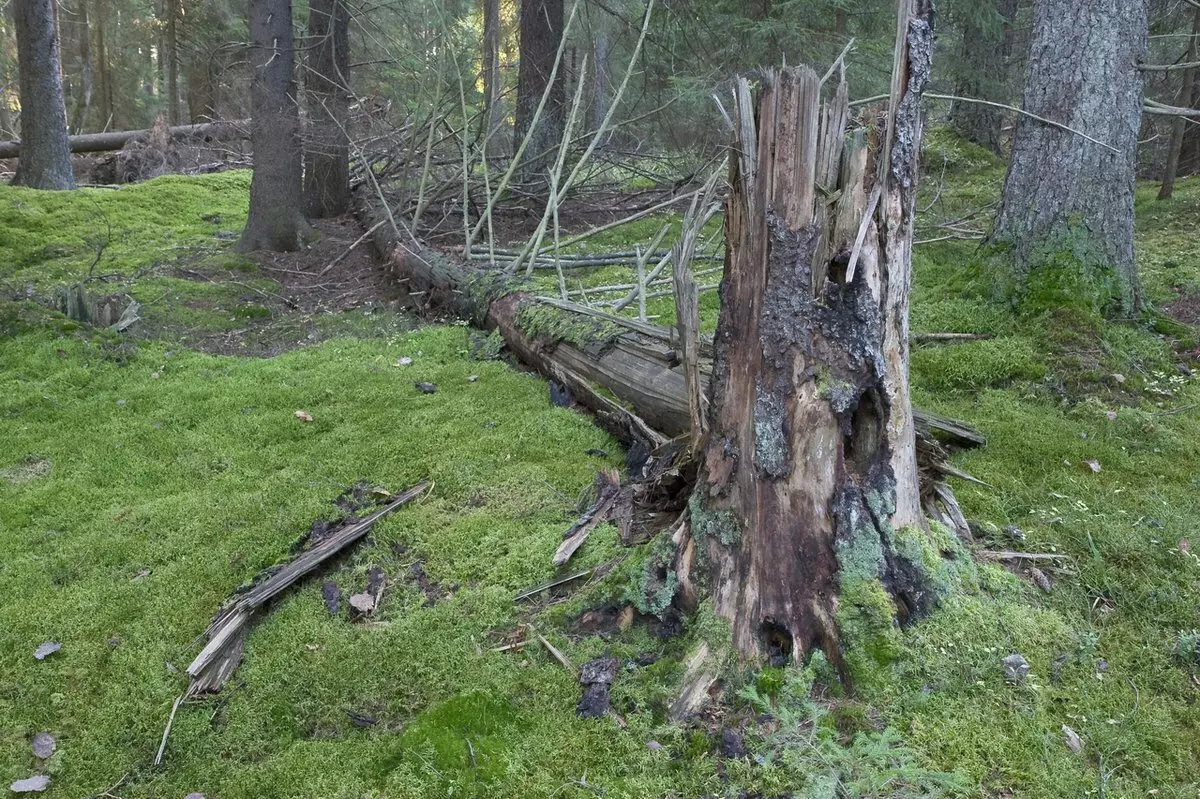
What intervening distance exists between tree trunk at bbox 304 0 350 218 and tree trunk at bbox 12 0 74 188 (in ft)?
13.6

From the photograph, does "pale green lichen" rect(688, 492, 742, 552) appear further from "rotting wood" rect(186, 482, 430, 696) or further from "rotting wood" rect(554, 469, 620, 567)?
"rotting wood" rect(186, 482, 430, 696)

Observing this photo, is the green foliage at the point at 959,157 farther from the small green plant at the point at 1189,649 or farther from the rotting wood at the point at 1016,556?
the small green plant at the point at 1189,649

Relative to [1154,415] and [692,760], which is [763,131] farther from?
[1154,415]

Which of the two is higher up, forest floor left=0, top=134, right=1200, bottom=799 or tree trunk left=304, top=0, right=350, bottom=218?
tree trunk left=304, top=0, right=350, bottom=218

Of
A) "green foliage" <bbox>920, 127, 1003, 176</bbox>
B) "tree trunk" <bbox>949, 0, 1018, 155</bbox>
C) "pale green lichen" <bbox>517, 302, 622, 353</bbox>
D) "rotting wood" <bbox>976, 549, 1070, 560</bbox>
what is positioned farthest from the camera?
"green foliage" <bbox>920, 127, 1003, 176</bbox>

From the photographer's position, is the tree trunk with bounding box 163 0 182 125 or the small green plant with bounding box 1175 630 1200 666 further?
the tree trunk with bounding box 163 0 182 125

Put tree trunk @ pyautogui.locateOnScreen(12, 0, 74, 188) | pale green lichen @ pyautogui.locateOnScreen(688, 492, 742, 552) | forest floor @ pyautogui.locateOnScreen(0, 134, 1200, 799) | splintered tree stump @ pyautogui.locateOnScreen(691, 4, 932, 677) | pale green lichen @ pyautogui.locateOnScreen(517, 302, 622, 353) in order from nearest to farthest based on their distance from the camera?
forest floor @ pyautogui.locateOnScreen(0, 134, 1200, 799)
splintered tree stump @ pyautogui.locateOnScreen(691, 4, 932, 677)
pale green lichen @ pyautogui.locateOnScreen(688, 492, 742, 552)
pale green lichen @ pyautogui.locateOnScreen(517, 302, 622, 353)
tree trunk @ pyautogui.locateOnScreen(12, 0, 74, 188)

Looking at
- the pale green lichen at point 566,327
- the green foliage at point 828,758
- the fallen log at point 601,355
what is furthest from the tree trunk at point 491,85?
the green foliage at point 828,758

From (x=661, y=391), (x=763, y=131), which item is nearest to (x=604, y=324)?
(x=661, y=391)

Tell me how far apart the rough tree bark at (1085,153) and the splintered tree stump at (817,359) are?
11.2 ft

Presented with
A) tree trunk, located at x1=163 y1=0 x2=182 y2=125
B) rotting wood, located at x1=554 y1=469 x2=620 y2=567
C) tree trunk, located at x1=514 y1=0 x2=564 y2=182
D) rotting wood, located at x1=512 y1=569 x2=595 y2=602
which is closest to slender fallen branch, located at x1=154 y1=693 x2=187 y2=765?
rotting wood, located at x1=512 y1=569 x2=595 y2=602

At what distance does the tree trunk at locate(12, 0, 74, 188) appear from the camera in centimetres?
1069

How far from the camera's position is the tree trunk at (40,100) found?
35.1 ft

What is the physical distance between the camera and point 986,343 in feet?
16.5
